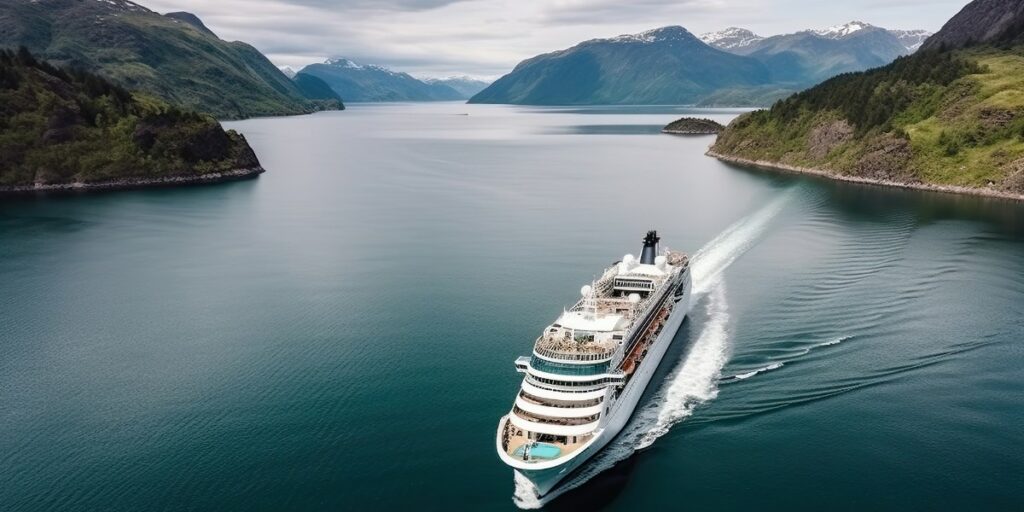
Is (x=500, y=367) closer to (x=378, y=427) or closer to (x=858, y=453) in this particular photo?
(x=378, y=427)

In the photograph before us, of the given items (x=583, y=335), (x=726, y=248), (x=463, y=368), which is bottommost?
(x=463, y=368)

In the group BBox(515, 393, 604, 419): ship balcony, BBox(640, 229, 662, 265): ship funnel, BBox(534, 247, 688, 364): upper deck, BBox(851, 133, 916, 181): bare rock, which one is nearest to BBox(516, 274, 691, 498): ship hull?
BBox(515, 393, 604, 419): ship balcony

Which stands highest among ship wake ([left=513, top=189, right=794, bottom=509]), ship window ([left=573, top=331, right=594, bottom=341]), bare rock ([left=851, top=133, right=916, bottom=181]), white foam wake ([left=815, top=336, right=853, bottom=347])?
bare rock ([left=851, top=133, right=916, bottom=181])

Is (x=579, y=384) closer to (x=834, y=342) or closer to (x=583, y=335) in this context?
(x=583, y=335)

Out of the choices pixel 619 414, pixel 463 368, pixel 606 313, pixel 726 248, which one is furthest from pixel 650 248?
pixel 619 414

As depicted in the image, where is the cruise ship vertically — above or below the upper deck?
below

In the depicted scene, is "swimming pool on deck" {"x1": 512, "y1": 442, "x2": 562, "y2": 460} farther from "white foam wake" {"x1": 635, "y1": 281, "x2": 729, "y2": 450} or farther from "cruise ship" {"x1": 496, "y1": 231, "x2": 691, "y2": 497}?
"white foam wake" {"x1": 635, "y1": 281, "x2": 729, "y2": 450}

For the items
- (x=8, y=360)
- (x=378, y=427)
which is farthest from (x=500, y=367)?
(x=8, y=360)
